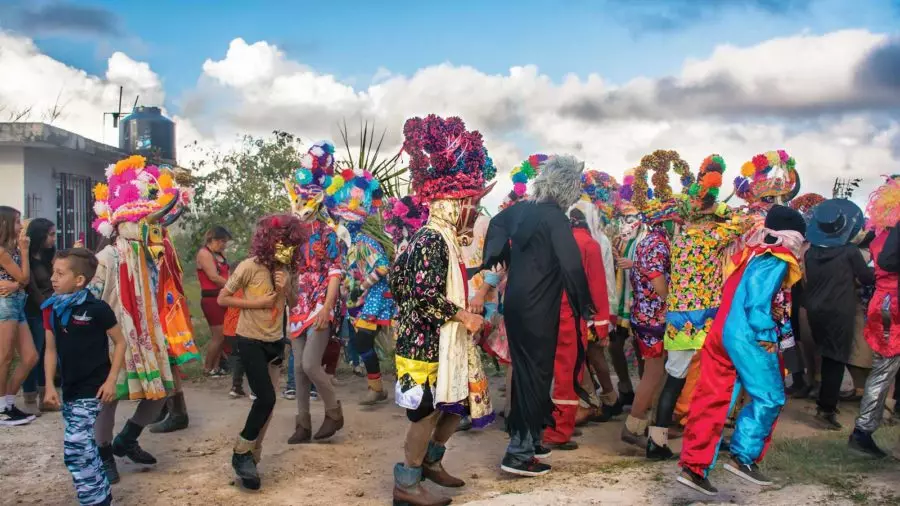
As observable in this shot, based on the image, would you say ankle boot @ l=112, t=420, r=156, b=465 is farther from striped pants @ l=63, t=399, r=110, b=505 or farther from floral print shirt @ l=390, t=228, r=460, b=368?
floral print shirt @ l=390, t=228, r=460, b=368

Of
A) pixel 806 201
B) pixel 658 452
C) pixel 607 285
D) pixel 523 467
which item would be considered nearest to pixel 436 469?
pixel 523 467

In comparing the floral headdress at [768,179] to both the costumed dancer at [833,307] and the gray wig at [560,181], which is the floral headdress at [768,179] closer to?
the costumed dancer at [833,307]

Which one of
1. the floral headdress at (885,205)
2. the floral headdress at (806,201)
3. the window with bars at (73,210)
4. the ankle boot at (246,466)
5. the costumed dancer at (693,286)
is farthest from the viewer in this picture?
the window with bars at (73,210)

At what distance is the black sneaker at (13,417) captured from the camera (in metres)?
6.99

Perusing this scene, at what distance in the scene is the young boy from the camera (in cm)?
455

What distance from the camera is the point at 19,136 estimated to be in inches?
463

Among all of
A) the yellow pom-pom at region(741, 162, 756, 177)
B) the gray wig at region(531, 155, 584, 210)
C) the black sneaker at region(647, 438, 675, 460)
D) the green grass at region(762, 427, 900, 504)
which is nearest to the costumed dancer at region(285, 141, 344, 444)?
the gray wig at region(531, 155, 584, 210)

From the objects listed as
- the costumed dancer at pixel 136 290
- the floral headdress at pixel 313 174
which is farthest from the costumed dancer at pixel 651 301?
the costumed dancer at pixel 136 290

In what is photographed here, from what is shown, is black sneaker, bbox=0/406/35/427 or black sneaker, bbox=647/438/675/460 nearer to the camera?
black sneaker, bbox=647/438/675/460

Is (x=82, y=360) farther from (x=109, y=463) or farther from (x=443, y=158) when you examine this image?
(x=443, y=158)

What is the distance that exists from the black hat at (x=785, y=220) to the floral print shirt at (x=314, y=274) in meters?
3.15

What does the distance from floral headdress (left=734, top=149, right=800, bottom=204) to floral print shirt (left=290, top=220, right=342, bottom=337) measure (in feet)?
14.6

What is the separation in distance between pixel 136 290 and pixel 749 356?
4.06m

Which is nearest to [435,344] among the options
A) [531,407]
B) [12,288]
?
[531,407]
